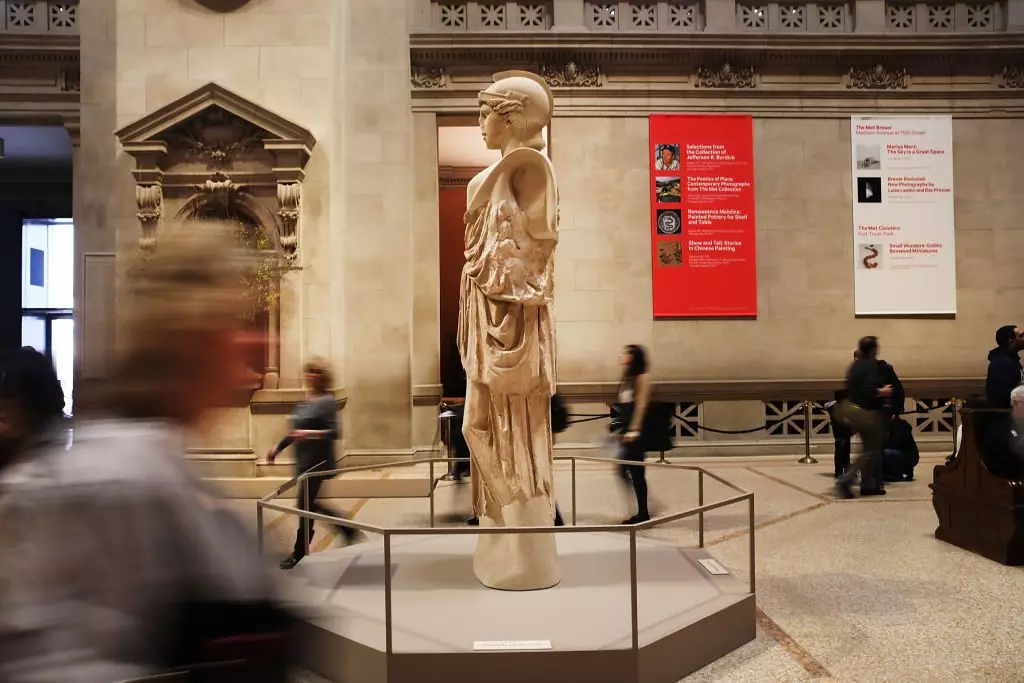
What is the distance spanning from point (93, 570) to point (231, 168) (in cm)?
996

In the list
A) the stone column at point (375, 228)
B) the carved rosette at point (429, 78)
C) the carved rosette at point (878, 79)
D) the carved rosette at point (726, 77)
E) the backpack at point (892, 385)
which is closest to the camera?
the backpack at point (892, 385)

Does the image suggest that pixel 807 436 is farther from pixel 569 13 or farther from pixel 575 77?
pixel 569 13

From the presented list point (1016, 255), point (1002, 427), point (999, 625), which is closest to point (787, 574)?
point (999, 625)

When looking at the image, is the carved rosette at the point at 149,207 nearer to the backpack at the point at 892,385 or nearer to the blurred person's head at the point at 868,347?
the blurred person's head at the point at 868,347

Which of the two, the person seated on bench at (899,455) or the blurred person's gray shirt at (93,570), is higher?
the blurred person's gray shirt at (93,570)

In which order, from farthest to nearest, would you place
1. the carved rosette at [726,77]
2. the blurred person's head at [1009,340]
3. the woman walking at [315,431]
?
the carved rosette at [726,77] → the blurred person's head at [1009,340] → the woman walking at [315,431]

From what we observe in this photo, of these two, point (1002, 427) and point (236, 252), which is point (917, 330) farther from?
point (236, 252)

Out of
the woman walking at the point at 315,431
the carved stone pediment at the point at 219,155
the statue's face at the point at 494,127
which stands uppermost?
the carved stone pediment at the point at 219,155

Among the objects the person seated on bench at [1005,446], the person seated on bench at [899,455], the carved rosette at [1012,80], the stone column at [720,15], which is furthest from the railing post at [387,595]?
the carved rosette at [1012,80]

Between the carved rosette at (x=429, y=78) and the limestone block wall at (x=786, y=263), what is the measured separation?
7.21ft

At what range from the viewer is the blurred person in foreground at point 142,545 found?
124 centimetres

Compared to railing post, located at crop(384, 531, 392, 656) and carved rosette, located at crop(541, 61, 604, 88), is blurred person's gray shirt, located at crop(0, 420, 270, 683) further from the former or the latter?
carved rosette, located at crop(541, 61, 604, 88)

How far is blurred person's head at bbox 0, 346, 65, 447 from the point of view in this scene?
2561 millimetres

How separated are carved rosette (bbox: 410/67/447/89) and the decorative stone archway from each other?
3.17 m
